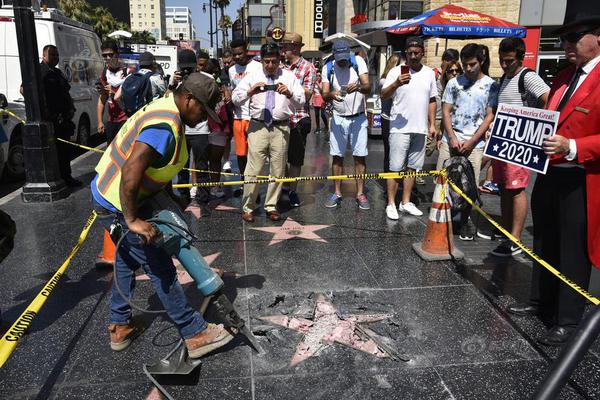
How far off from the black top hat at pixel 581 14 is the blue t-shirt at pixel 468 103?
7.22ft

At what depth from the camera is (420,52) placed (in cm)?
566

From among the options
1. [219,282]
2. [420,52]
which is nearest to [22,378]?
[219,282]

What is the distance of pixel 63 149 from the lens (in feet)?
24.2

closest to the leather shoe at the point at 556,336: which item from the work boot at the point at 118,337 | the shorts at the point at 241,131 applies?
the work boot at the point at 118,337

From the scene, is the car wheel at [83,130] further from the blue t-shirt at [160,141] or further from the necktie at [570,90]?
the necktie at [570,90]

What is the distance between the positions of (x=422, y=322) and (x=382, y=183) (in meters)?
4.51

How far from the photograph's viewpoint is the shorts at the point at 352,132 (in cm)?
632

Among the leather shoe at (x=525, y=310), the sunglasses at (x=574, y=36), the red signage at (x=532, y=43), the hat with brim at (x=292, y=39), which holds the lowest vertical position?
the leather shoe at (x=525, y=310)

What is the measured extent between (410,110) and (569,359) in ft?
15.1

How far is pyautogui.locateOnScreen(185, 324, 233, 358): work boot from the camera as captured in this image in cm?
302

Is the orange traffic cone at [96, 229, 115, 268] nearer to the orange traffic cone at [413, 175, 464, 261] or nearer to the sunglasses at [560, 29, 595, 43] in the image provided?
the orange traffic cone at [413, 175, 464, 261]

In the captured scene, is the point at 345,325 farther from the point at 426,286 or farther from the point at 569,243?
the point at 569,243

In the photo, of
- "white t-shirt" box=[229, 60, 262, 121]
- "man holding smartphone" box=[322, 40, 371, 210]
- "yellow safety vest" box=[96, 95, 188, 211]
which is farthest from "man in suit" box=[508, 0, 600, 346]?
"white t-shirt" box=[229, 60, 262, 121]

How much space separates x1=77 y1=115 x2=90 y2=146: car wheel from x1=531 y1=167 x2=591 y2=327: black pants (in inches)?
379
